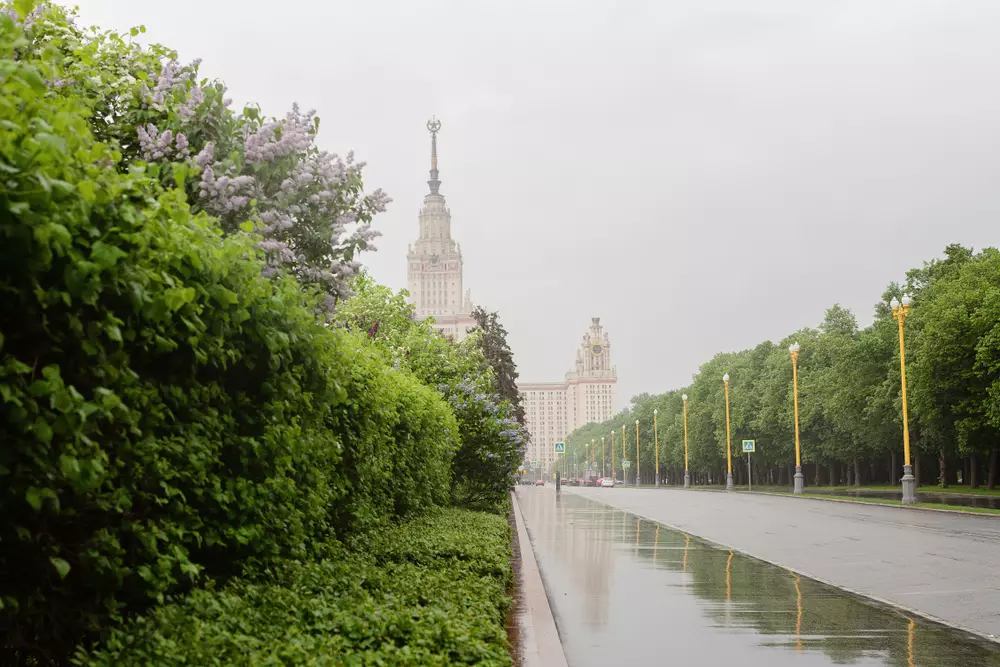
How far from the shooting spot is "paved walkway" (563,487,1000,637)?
1317cm

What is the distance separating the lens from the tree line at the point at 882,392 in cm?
4947

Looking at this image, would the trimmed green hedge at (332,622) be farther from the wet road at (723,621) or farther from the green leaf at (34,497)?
the wet road at (723,621)

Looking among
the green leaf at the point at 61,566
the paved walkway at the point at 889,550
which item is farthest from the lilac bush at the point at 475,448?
the green leaf at the point at 61,566

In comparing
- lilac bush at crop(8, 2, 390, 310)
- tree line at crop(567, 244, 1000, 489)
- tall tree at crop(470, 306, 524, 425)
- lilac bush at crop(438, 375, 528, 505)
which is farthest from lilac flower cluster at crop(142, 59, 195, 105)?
tall tree at crop(470, 306, 524, 425)

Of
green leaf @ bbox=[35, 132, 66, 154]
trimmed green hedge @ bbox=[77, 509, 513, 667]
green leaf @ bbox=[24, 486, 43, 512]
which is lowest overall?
trimmed green hedge @ bbox=[77, 509, 513, 667]

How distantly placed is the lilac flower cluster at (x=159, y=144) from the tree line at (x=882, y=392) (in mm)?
41817

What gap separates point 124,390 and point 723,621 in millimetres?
7837

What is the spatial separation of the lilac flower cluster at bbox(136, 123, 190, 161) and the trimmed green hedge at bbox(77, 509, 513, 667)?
396cm

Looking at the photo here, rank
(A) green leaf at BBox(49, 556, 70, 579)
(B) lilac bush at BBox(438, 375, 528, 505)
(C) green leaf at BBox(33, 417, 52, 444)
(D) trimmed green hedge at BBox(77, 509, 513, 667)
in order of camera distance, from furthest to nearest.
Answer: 1. (B) lilac bush at BBox(438, 375, 528, 505)
2. (D) trimmed green hedge at BBox(77, 509, 513, 667)
3. (A) green leaf at BBox(49, 556, 70, 579)
4. (C) green leaf at BBox(33, 417, 52, 444)

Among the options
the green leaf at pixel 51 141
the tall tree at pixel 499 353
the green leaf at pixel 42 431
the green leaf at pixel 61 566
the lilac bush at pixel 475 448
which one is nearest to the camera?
the green leaf at pixel 42 431

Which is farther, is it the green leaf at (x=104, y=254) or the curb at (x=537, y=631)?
the curb at (x=537, y=631)

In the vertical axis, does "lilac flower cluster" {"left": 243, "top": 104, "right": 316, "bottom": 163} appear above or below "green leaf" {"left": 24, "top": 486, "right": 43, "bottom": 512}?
above

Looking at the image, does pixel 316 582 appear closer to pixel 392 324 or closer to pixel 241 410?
pixel 241 410

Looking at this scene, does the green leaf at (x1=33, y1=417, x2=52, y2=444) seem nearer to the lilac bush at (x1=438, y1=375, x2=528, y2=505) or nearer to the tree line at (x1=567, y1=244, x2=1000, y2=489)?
the lilac bush at (x1=438, y1=375, x2=528, y2=505)
